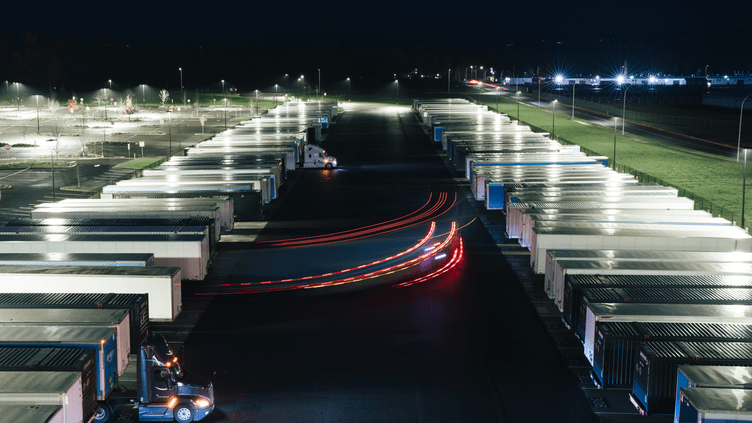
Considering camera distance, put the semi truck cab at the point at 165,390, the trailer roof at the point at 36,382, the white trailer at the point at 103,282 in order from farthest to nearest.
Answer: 1. the white trailer at the point at 103,282
2. the semi truck cab at the point at 165,390
3. the trailer roof at the point at 36,382

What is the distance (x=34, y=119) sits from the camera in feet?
504

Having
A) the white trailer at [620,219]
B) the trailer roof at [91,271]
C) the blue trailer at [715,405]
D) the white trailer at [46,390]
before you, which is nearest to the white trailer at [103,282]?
the trailer roof at [91,271]

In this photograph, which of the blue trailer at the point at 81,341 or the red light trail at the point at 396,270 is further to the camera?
the red light trail at the point at 396,270

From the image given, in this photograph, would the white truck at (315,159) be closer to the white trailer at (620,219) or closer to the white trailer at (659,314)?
the white trailer at (620,219)

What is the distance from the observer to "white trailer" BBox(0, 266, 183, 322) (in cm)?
3228

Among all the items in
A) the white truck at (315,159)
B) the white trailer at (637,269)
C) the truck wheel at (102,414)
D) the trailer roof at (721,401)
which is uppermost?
the white truck at (315,159)

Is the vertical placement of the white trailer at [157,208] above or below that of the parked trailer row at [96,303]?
above

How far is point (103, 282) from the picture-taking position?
106 ft

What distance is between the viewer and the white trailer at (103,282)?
3228 cm

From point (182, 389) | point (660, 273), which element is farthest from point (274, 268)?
point (660, 273)

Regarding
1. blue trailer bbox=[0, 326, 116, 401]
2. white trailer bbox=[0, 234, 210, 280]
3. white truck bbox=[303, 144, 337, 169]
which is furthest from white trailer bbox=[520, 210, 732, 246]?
white truck bbox=[303, 144, 337, 169]

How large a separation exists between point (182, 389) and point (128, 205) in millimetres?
30988

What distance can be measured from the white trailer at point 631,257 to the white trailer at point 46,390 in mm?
24051

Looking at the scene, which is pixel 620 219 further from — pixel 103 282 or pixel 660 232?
pixel 103 282
